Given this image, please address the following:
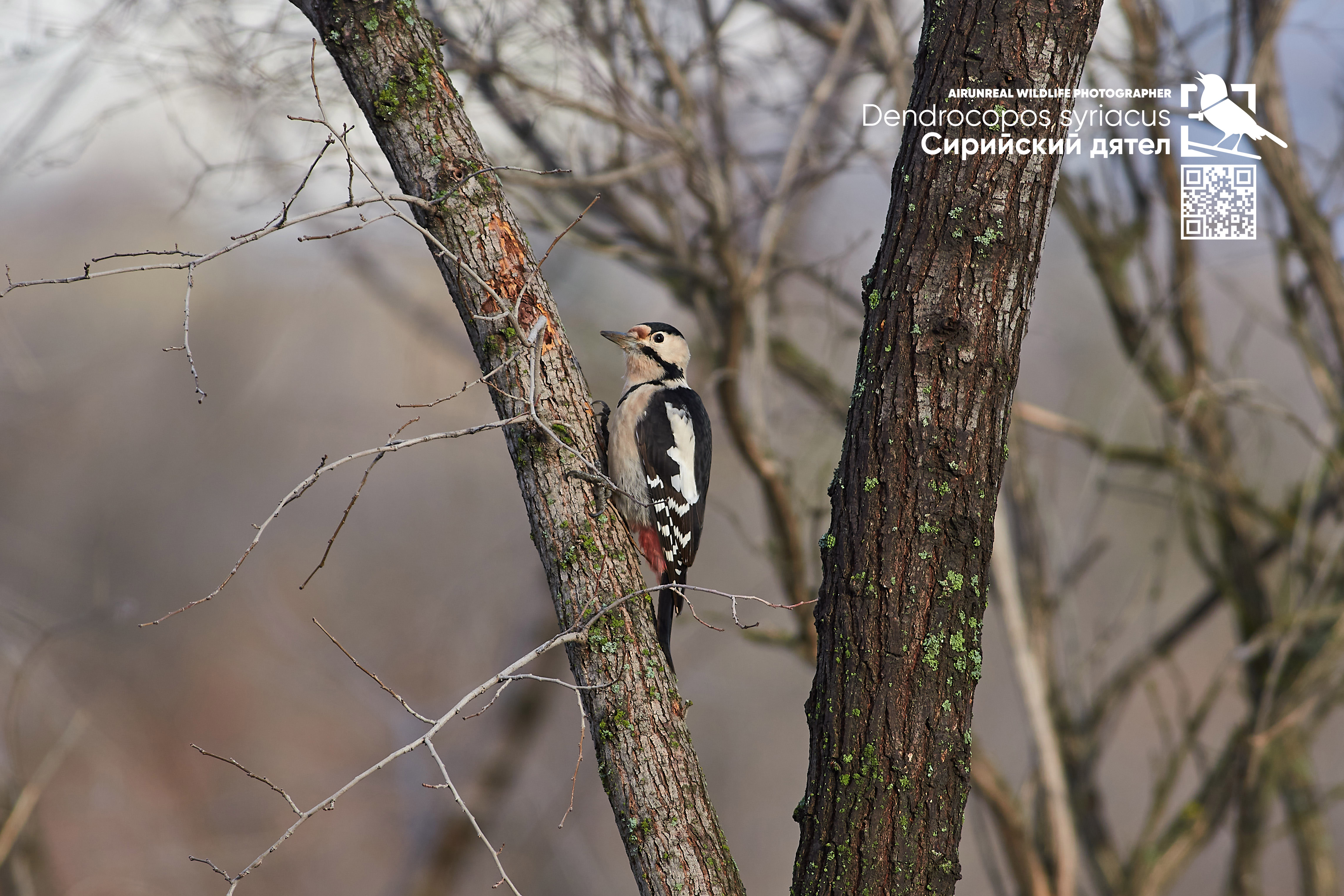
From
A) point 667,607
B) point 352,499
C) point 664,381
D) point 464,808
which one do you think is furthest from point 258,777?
A: point 664,381

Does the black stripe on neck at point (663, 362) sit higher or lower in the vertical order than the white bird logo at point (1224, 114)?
lower

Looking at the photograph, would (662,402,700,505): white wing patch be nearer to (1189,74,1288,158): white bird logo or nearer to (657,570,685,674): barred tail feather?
(657,570,685,674): barred tail feather

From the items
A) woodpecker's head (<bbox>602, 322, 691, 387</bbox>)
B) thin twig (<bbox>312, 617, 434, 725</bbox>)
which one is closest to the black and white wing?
woodpecker's head (<bbox>602, 322, 691, 387</bbox>)

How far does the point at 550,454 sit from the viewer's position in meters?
1.95

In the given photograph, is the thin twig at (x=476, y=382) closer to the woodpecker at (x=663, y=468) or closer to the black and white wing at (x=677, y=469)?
the woodpecker at (x=663, y=468)

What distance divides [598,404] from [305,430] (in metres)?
6.56

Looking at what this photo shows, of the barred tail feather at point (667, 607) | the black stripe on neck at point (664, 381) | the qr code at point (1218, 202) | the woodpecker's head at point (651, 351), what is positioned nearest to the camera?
the barred tail feather at point (667, 607)

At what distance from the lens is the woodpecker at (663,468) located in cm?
285

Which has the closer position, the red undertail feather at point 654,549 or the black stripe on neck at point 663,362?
the red undertail feather at point 654,549

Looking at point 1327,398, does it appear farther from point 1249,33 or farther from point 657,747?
point 657,747

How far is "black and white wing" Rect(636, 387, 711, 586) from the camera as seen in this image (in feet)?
9.52

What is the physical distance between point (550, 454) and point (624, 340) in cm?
135

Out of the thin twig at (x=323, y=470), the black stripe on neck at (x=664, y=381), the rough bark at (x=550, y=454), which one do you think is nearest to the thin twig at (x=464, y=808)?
the rough bark at (x=550, y=454)

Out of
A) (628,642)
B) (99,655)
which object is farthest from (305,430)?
(628,642)
